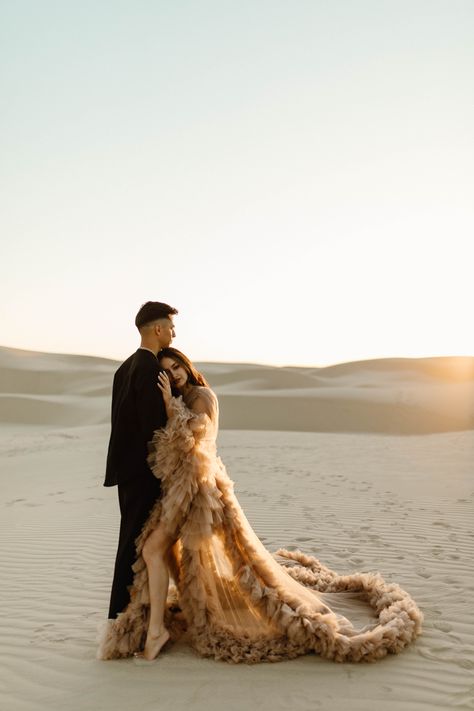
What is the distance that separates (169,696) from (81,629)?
4.53ft

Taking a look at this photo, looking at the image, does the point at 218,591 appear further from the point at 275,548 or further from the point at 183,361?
the point at 275,548

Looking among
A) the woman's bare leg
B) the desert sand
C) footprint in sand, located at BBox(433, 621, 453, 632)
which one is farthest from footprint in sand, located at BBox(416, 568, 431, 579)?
the woman's bare leg

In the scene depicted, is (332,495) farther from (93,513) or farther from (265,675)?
(265,675)

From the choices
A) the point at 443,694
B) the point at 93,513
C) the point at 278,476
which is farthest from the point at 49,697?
the point at 278,476

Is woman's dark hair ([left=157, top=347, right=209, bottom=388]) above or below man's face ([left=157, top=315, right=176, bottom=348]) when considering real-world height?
below

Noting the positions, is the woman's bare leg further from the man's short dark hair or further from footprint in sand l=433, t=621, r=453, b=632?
footprint in sand l=433, t=621, r=453, b=632

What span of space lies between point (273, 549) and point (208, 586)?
288 cm

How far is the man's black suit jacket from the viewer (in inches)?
163

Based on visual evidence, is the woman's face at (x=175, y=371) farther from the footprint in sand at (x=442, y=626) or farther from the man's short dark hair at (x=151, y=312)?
the footprint in sand at (x=442, y=626)

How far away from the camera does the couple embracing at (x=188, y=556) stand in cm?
399

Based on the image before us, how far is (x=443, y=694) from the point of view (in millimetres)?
3516

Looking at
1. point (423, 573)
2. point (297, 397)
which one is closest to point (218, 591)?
point (423, 573)

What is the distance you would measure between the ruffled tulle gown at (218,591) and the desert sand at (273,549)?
0.37ft

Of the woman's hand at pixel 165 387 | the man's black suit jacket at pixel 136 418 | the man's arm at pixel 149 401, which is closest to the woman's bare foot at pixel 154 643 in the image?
the man's black suit jacket at pixel 136 418
